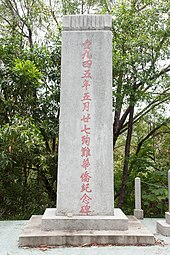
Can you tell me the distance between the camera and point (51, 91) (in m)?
6.55

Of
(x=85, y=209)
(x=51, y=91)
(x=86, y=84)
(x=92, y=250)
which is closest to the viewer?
(x=92, y=250)

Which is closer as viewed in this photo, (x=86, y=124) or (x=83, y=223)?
(x=83, y=223)

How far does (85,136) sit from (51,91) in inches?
114

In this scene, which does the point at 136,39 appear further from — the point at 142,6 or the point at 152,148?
the point at 152,148

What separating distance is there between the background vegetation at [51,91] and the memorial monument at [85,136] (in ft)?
4.50

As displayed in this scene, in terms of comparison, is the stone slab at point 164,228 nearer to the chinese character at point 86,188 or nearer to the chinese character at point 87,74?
the chinese character at point 86,188

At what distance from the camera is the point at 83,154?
3.92 metres

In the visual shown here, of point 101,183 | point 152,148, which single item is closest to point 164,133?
point 152,148

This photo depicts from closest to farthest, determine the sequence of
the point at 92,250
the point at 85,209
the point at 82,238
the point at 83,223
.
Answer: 1. the point at 92,250
2. the point at 82,238
3. the point at 83,223
4. the point at 85,209

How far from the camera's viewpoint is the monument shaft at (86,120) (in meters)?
3.86

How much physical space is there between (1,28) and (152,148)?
5376 mm

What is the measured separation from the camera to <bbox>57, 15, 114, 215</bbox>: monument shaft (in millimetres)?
3857

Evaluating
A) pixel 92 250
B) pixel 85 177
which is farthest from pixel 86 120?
pixel 92 250

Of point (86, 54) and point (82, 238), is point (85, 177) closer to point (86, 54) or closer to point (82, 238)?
point (82, 238)
